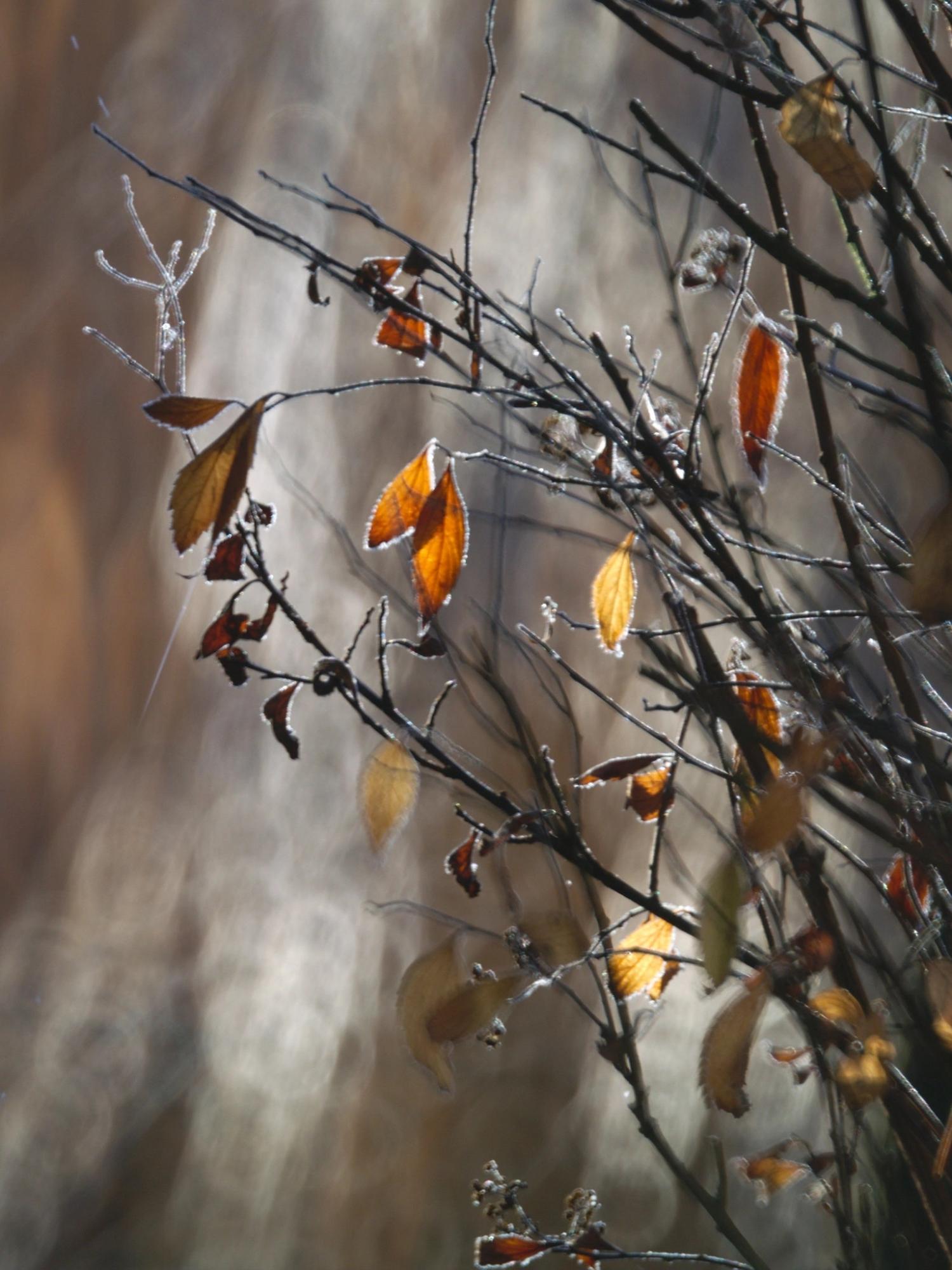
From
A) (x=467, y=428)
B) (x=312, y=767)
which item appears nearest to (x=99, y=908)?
(x=312, y=767)

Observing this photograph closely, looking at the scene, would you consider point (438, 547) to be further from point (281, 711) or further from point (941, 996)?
point (941, 996)

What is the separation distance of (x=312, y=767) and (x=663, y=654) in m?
1.31

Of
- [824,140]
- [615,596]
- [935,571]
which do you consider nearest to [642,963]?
[615,596]

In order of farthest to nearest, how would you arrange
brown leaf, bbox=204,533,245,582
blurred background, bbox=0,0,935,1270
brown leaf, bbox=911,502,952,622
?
blurred background, bbox=0,0,935,1270 → brown leaf, bbox=204,533,245,582 → brown leaf, bbox=911,502,952,622

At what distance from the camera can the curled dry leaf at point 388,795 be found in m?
0.61

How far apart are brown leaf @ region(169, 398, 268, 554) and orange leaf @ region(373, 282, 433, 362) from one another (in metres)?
0.16

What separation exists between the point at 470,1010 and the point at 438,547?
247mm

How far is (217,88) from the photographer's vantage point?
183 centimetres

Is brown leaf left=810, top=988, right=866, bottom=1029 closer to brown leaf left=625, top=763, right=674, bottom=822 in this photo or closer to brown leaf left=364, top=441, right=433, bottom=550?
brown leaf left=625, top=763, right=674, bottom=822

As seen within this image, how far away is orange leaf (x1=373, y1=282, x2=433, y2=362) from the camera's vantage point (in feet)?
2.12

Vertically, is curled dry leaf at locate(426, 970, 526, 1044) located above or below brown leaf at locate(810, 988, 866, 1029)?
above

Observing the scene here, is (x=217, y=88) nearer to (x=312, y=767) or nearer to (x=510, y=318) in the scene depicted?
(x=312, y=767)

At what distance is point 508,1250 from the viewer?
654mm

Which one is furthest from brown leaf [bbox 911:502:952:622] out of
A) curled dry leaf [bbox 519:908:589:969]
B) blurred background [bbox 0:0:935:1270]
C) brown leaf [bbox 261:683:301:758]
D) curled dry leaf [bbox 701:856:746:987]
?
blurred background [bbox 0:0:935:1270]
